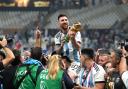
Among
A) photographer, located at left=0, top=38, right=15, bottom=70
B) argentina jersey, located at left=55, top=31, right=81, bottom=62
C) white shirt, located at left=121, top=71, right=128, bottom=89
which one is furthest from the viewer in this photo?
Result: argentina jersey, located at left=55, top=31, right=81, bottom=62

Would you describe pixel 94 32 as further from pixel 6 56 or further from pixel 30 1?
pixel 6 56

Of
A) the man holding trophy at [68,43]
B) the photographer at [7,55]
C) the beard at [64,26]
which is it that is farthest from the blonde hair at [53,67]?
the beard at [64,26]

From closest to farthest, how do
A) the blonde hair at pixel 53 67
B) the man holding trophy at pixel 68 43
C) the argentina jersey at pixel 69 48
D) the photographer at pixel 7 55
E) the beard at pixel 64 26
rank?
the blonde hair at pixel 53 67
the photographer at pixel 7 55
the man holding trophy at pixel 68 43
the beard at pixel 64 26
the argentina jersey at pixel 69 48

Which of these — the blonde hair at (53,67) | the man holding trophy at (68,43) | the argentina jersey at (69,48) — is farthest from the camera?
the argentina jersey at (69,48)

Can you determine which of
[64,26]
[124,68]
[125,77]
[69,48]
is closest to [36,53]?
[124,68]

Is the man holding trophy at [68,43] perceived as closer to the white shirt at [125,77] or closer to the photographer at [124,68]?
the photographer at [124,68]

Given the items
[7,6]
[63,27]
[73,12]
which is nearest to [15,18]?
[7,6]

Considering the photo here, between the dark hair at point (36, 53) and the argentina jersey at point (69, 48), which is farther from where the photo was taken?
the argentina jersey at point (69, 48)

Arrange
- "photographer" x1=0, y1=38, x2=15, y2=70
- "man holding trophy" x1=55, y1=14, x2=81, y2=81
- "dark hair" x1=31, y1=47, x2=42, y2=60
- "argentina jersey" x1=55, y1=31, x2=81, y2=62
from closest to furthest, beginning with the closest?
1. "dark hair" x1=31, y1=47, x2=42, y2=60
2. "photographer" x1=0, y1=38, x2=15, y2=70
3. "man holding trophy" x1=55, y1=14, x2=81, y2=81
4. "argentina jersey" x1=55, y1=31, x2=81, y2=62

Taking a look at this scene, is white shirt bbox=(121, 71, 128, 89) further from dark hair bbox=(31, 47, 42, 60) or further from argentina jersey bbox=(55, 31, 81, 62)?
argentina jersey bbox=(55, 31, 81, 62)

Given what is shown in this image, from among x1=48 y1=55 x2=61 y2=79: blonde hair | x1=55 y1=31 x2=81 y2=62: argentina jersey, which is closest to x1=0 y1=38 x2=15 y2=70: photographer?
x1=48 y1=55 x2=61 y2=79: blonde hair

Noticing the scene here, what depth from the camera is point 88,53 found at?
7.26 m

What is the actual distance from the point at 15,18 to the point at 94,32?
313 inches

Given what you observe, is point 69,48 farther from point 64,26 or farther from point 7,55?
point 7,55
